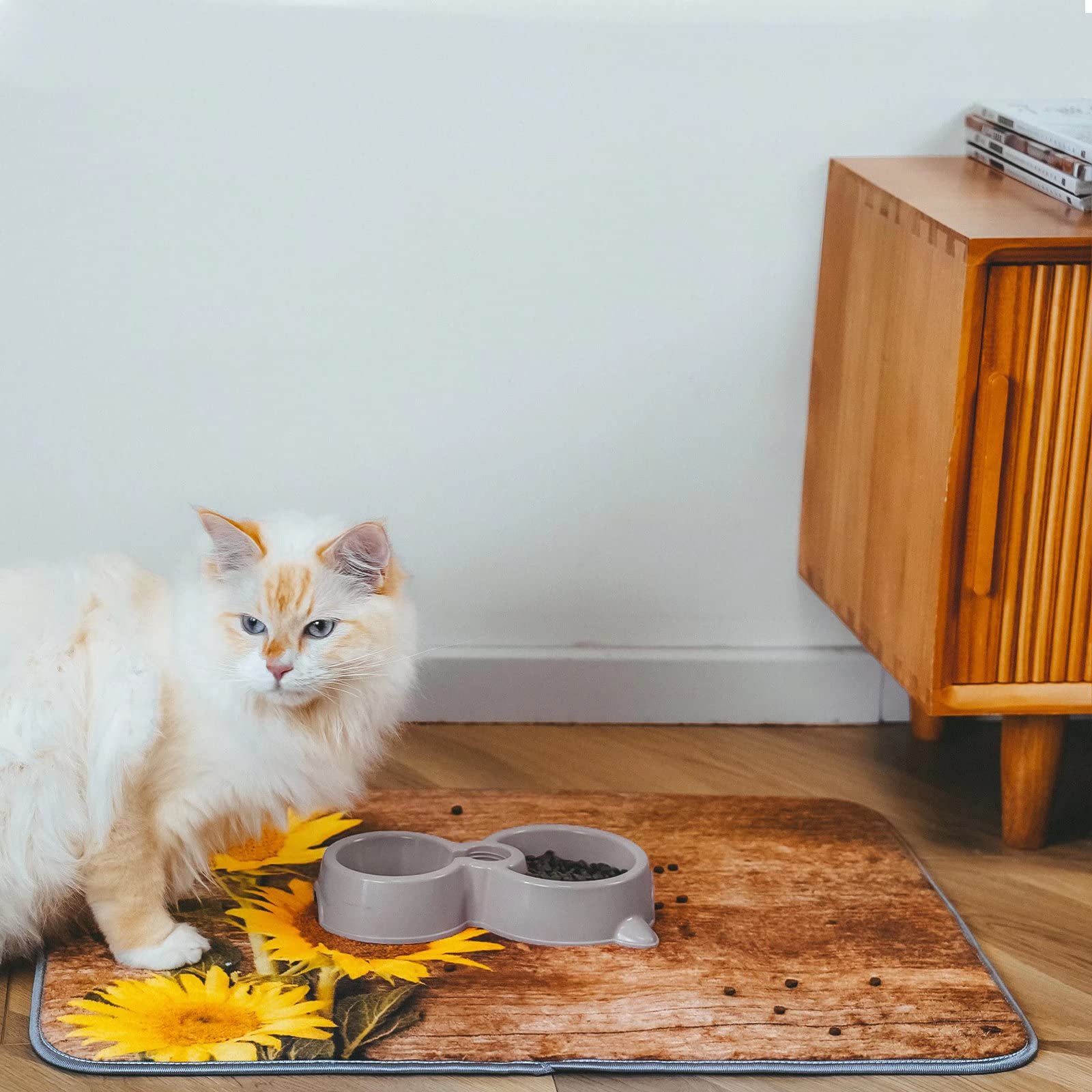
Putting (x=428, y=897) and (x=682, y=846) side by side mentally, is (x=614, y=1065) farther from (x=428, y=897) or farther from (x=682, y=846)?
(x=682, y=846)

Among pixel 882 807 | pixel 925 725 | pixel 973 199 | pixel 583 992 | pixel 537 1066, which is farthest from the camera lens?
pixel 925 725

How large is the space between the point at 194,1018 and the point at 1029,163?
1361 mm

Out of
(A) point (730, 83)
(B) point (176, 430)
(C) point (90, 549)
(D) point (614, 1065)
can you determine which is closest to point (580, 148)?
(A) point (730, 83)

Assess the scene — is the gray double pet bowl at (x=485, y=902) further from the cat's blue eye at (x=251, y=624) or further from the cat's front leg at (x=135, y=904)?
the cat's blue eye at (x=251, y=624)

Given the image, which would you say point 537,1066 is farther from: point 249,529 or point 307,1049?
point 249,529

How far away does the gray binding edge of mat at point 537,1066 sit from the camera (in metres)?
1.21

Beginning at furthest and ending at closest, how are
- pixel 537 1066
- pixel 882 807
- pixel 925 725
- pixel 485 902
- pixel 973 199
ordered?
pixel 925 725, pixel 882 807, pixel 973 199, pixel 485 902, pixel 537 1066

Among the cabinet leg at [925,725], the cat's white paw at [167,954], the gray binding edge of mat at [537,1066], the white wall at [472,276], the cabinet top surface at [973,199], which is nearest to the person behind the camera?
the gray binding edge of mat at [537,1066]

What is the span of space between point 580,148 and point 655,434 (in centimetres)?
41

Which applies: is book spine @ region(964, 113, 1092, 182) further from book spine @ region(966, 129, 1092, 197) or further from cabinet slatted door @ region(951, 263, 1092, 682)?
cabinet slatted door @ region(951, 263, 1092, 682)

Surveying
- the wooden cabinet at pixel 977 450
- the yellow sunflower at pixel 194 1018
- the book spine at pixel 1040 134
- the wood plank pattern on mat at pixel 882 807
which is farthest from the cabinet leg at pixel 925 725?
the yellow sunflower at pixel 194 1018

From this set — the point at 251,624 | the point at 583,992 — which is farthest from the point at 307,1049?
the point at 251,624

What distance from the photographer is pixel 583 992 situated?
132 centimetres

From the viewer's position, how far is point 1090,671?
1580 millimetres
